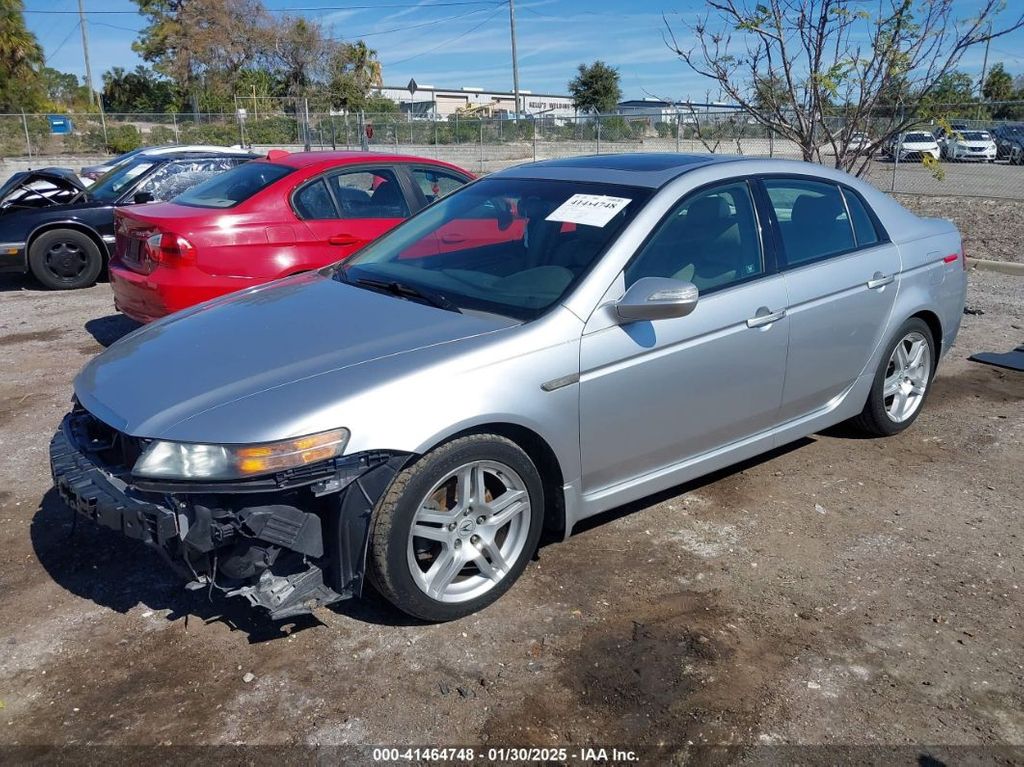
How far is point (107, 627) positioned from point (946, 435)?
4611 millimetres

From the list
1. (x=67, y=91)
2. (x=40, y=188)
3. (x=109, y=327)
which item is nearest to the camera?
(x=109, y=327)

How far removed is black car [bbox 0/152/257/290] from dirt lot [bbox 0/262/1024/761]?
5817 millimetres

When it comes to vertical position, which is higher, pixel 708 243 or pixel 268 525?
pixel 708 243

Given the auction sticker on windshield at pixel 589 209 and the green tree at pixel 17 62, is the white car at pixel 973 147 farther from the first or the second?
the green tree at pixel 17 62

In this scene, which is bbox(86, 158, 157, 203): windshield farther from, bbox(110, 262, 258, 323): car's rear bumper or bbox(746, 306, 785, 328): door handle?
bbox(746, 306, 785, 328): door handle

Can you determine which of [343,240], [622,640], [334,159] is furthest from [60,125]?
[622,640]

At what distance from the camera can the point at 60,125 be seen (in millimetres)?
34750

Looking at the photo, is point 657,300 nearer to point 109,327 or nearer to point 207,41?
point 109,327

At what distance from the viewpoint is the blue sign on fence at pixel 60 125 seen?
1350 inches

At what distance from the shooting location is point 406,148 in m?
29.8

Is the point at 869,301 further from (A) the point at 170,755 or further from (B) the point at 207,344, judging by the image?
(A) the point at 170,755

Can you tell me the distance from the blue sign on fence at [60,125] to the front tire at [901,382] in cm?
3673

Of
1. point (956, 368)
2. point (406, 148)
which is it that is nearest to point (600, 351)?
point (956, 368)

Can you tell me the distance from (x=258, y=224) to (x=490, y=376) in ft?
12.8
